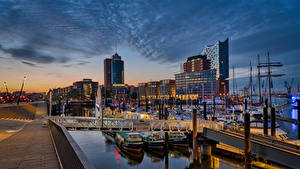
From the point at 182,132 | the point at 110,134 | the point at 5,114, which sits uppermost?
the point at 5,114

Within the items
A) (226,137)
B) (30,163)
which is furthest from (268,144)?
(30,163)

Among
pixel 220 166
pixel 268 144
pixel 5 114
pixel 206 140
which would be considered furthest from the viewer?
pixel 5 114

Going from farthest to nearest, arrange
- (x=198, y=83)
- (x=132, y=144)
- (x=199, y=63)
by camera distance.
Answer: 1. (x=199, y=63)
2. (x=198, y=83)
3. (x=132, y=144)

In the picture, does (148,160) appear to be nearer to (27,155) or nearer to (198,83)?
(27,155)

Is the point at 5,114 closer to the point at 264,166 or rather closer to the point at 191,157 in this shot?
the point at 191,157

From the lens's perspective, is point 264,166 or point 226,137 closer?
point 264,166

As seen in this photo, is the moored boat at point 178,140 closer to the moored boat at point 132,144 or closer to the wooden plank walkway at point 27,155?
the moored boat at point 132,144

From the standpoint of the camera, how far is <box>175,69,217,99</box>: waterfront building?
15025cm

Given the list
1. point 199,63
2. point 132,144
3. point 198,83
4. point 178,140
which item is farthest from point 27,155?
point 199,63

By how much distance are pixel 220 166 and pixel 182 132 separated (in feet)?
31.6

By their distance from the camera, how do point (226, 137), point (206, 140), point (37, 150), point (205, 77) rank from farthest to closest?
point (205, 77) → point (206, 140) → point (226, 137) → point (37, 150)

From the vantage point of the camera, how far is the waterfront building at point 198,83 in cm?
15025

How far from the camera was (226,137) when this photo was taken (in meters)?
22.2

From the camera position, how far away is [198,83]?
15738 cm
